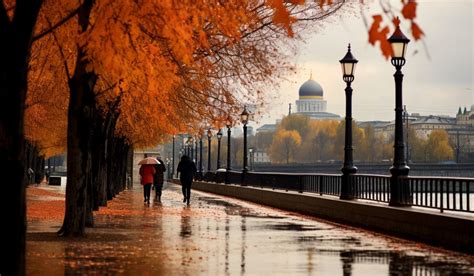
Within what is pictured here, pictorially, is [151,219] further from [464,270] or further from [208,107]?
[464,270]

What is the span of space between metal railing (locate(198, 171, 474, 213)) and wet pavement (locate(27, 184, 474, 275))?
1.49 meters

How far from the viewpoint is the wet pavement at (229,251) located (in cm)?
1501

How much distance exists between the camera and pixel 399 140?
25172 millimetres

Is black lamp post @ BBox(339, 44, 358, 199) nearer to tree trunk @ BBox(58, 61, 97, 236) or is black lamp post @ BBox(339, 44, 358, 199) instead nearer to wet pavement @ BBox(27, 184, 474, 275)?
wet pavement @ BBox(27, 184, 474, 275)

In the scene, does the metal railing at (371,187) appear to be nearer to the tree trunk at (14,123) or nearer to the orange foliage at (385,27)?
the tree trunk at (14,123)

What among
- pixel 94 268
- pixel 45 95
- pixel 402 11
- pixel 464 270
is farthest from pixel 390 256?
pixel 45 95

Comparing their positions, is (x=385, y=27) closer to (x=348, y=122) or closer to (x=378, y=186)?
(x=378, y=186)

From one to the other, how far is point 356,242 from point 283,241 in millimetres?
1494

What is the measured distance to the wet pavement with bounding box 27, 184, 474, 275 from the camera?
15008mm

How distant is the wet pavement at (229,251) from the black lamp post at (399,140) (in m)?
1.26

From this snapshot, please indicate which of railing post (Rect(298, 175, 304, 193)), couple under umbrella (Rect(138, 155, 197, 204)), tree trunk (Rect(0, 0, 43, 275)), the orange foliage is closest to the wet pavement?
tree trunk (Rect(0, 0, 43, 275))

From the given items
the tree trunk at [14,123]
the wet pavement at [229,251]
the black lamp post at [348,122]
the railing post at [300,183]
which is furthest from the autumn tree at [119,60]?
the railing post at [300,183]

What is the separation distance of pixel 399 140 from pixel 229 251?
8268 millimetres

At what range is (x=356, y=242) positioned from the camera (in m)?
20.8
